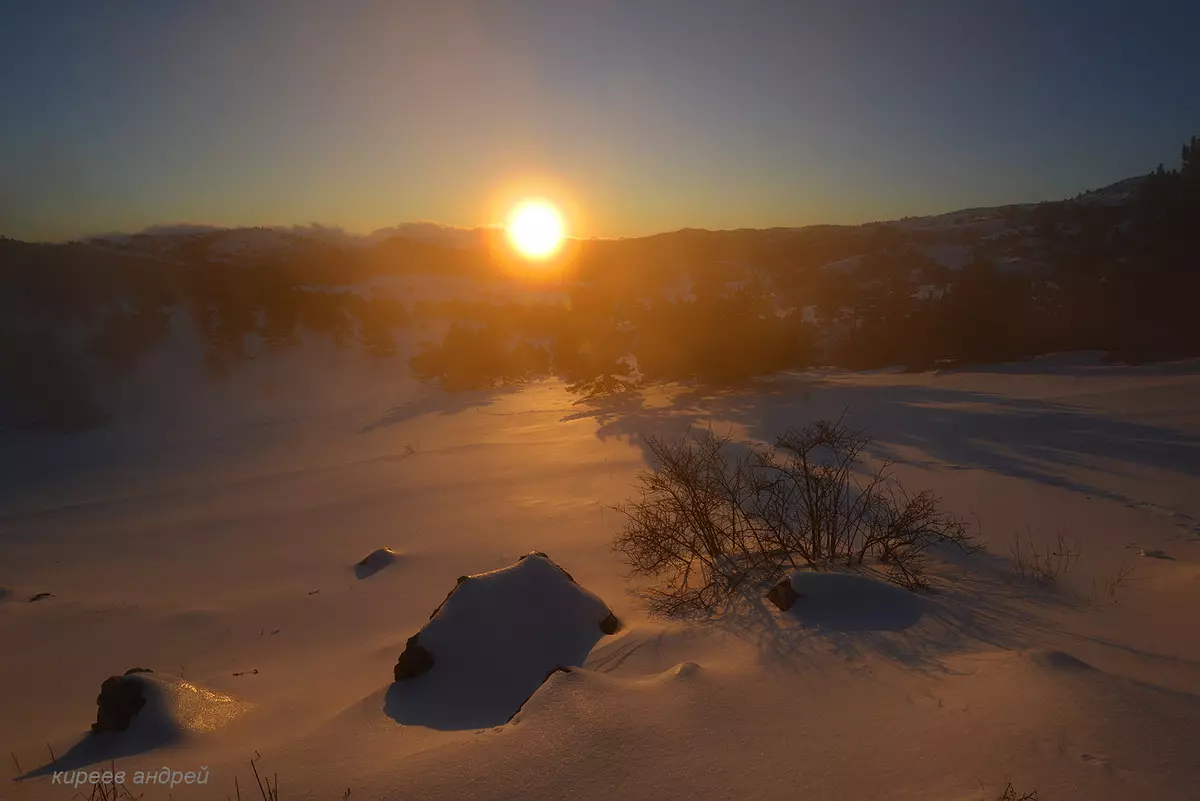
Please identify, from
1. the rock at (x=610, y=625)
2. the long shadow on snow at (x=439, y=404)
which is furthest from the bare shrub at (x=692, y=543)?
the long shadow on snow at (x=439, y=404)

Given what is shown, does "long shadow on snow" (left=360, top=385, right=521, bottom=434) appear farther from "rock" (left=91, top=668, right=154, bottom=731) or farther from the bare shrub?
"rock" (left=91, top=668, right=154, bottom=731)

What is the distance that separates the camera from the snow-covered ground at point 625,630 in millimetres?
2764

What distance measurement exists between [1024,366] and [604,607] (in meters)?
17.6

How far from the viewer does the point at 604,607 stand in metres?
5.27

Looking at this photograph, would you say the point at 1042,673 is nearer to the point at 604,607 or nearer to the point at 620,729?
the point at 620,729

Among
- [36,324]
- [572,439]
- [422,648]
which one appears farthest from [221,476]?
[36,324]

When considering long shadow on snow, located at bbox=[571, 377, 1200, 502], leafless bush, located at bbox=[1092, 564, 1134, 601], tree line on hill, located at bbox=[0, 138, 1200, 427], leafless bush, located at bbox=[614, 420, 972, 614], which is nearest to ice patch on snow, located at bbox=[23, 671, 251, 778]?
leafless bush, located at bbox=[614, 420, 972, 614]

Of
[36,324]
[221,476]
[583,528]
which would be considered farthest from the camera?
[36,324]

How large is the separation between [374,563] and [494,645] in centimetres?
436

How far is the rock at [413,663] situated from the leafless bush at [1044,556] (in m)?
5.49

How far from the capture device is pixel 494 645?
14.9ft

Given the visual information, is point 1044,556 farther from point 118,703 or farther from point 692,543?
point 118,703

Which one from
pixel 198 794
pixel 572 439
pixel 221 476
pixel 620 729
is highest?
pixel 620 729

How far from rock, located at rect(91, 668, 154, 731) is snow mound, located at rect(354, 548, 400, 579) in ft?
12.2
